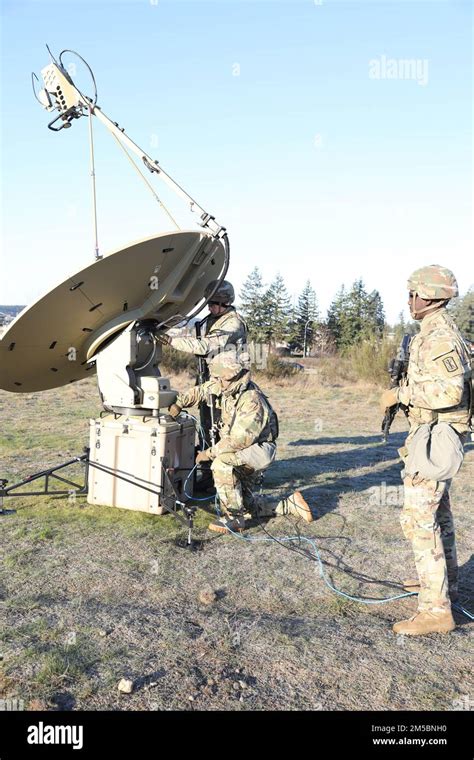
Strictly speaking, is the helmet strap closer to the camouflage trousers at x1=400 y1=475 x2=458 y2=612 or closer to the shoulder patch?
the shoulder patch

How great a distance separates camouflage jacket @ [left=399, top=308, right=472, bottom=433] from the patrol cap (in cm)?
209

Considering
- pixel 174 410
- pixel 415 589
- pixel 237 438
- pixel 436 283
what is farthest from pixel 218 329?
pixel 415 589

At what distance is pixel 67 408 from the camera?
13.5 meters

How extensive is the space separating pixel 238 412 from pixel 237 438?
0.89 ft

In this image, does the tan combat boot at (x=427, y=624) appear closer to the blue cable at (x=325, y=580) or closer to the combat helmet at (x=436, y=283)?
the blue cable at (x=325, y=580)

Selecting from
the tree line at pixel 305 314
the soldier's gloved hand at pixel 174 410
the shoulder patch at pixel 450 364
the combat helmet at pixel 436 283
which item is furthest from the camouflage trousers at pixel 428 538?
the tree line at pixel 305 314

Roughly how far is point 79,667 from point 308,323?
4827 cm

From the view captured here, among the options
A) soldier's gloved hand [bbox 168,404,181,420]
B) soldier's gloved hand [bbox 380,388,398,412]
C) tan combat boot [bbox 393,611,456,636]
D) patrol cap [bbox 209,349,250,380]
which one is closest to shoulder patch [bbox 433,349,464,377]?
soldier's gloved hand [bbox 380,388,398,412]

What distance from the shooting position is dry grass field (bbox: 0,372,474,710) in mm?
3229

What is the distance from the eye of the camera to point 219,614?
13.7 feet

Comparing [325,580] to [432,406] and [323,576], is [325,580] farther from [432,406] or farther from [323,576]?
[432,406]
